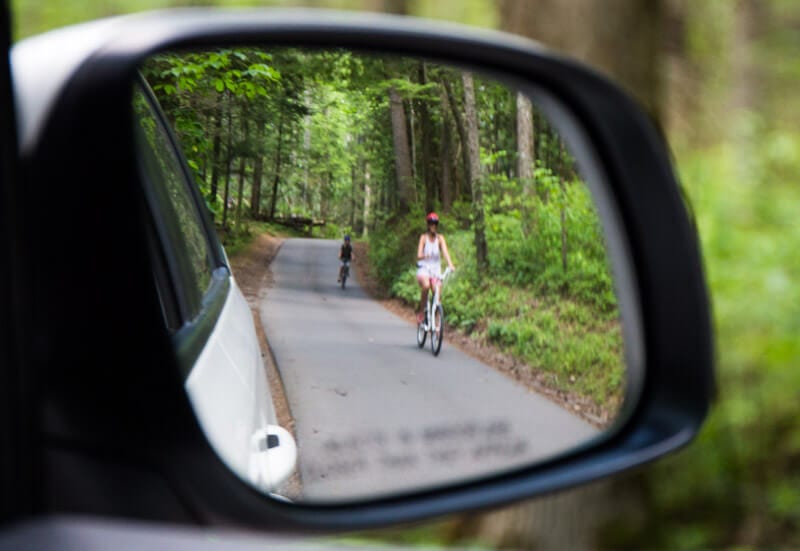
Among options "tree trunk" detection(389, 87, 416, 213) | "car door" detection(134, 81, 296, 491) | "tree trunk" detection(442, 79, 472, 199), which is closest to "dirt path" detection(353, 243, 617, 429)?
"tree trunk" detection(389, 87, 416, 213)

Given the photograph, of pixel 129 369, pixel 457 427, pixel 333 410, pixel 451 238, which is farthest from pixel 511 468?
pixel 129 369

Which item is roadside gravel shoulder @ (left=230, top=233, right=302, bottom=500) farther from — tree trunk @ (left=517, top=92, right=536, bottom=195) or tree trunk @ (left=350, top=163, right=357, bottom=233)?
tree trunk @ (left=517, top=92, right=536, bottom=195)

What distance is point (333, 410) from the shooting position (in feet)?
4.53

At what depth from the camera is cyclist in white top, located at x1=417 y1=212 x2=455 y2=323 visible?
60.6 inches

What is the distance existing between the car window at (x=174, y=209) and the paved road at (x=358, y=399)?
29cm

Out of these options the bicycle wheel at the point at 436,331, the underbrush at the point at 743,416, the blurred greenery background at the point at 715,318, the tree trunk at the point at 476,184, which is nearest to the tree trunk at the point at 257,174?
the bicycle wheel at the point at 436,331

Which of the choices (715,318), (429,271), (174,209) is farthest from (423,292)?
(715,318)

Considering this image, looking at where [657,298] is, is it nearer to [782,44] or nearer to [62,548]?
[62,548]

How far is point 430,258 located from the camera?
5.34ft

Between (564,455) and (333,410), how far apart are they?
495 mm

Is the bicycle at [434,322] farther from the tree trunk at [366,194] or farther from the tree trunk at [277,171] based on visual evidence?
the tree trunk at [277,171]

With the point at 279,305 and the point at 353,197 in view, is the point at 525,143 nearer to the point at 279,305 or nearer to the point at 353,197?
Answer: the point at 353,197

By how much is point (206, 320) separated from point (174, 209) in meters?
0.30

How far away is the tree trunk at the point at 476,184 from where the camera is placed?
1892mm
